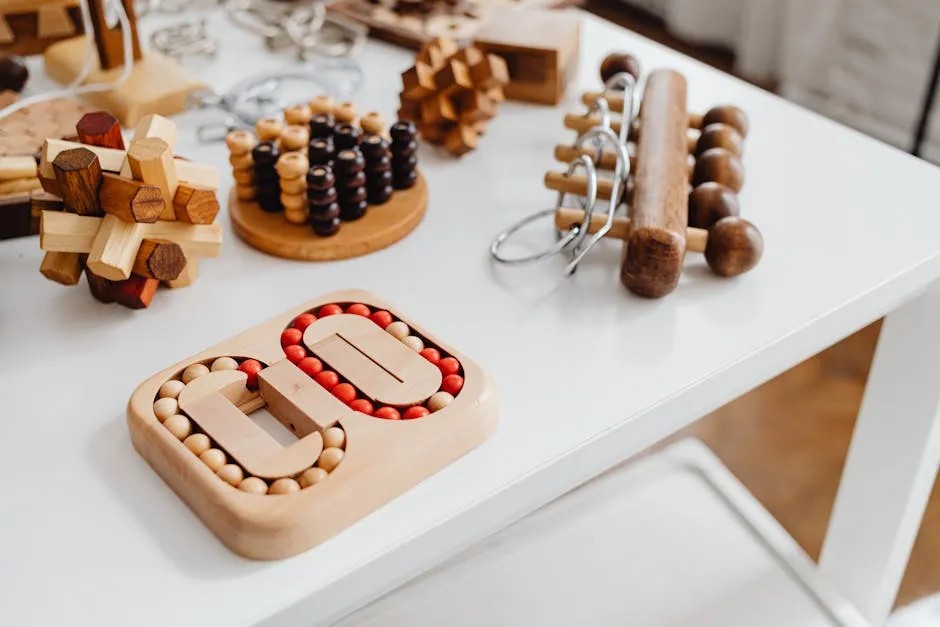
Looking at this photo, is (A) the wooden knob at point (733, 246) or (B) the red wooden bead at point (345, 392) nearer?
(B) the red wooden bead at point (345, 392)

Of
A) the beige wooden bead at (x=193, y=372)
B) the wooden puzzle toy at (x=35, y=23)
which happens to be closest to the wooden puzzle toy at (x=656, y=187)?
the beige wooden bead at (x=193, y=372)

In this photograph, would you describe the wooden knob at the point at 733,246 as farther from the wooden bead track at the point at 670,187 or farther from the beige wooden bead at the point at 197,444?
the beige wooden bead at the point at 197,444

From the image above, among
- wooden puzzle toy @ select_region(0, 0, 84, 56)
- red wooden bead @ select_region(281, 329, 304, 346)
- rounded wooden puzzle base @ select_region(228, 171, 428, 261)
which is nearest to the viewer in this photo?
red wooden bead @ select_region(281, 329, 304, 346)

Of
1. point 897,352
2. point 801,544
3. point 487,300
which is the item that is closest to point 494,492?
point 487,300

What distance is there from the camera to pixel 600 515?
0.95m

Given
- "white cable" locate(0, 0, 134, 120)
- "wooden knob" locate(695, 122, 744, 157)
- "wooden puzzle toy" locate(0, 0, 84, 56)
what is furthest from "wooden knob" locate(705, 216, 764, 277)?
"wooden puzzle toy" locate(0, 0, 84, 56)

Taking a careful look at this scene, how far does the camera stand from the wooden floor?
1197mm

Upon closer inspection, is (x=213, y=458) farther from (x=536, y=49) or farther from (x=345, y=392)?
(x=536, y=49)

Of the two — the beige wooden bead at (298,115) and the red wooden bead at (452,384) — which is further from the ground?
the beige wooden bead at (298,115)

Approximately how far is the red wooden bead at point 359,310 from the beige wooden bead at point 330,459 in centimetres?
12

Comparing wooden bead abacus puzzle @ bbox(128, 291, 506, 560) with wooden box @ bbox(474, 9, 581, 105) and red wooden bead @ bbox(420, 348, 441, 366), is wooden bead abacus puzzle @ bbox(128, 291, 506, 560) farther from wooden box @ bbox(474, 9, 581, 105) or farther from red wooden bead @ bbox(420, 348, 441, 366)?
wooden box @ bbox(474, 9, 581, 105)

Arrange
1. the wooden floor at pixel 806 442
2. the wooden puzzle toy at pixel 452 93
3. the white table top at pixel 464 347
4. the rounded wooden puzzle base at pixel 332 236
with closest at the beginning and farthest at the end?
the white table top at pixel 464 347 < the rounded wooden puzzle base at pixel 332 236 < the wooden puzzle toy at pixel 452 93 < the wooden floor at pixel 806 442

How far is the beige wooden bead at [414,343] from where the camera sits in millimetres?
598

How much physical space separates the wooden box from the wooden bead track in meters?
0.08
